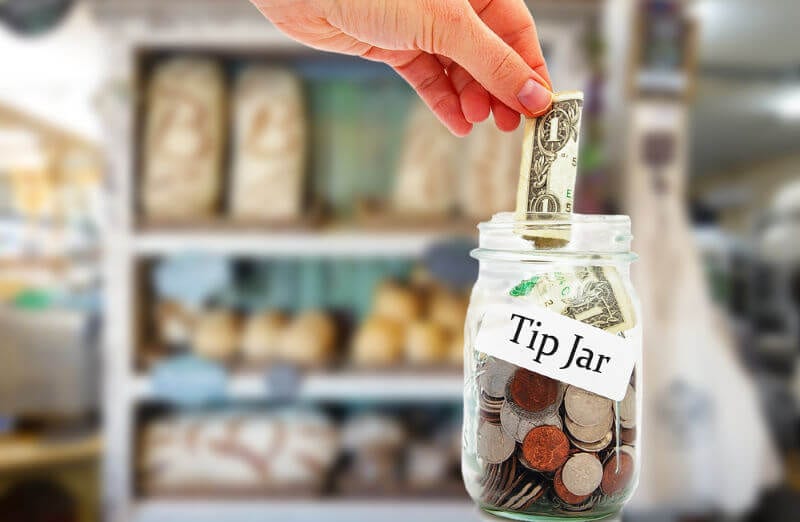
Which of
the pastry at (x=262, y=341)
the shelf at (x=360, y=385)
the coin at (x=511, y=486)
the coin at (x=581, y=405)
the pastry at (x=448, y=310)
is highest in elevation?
the coin at (x=581, y=405)

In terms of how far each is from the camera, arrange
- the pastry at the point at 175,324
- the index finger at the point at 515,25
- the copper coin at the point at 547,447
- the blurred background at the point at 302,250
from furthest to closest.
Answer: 1. the pastry at the point at 175,324
2. the blurred background at the point at 302,250
3. the index finger at the point at 515,25
4. the copper coin at the point at 547,447

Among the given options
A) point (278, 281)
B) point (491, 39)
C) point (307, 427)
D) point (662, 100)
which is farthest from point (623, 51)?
point (491, 39)

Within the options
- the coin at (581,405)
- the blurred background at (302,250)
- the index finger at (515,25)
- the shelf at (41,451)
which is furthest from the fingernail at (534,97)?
the shelf at (41,451)

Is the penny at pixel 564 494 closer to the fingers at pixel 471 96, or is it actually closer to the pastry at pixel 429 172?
the fingers at pixel 471 96

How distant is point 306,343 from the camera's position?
1.89 meters

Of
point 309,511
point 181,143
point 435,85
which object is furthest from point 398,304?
point 435,85

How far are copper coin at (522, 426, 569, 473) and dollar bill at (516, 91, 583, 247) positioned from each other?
149 mm

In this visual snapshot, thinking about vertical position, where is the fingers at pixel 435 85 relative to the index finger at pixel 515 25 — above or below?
below

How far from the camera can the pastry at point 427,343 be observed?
1885mm

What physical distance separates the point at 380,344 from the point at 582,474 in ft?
4.52

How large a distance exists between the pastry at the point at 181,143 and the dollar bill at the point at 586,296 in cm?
152


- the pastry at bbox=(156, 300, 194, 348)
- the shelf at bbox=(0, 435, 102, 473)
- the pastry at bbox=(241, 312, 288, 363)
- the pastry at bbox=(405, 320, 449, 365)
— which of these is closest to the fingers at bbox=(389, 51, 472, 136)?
the pastry at bbox=(405, 320, 449, 365)

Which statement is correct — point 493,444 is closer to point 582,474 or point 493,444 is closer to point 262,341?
point 582,474

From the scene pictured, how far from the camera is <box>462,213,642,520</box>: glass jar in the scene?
530mm
